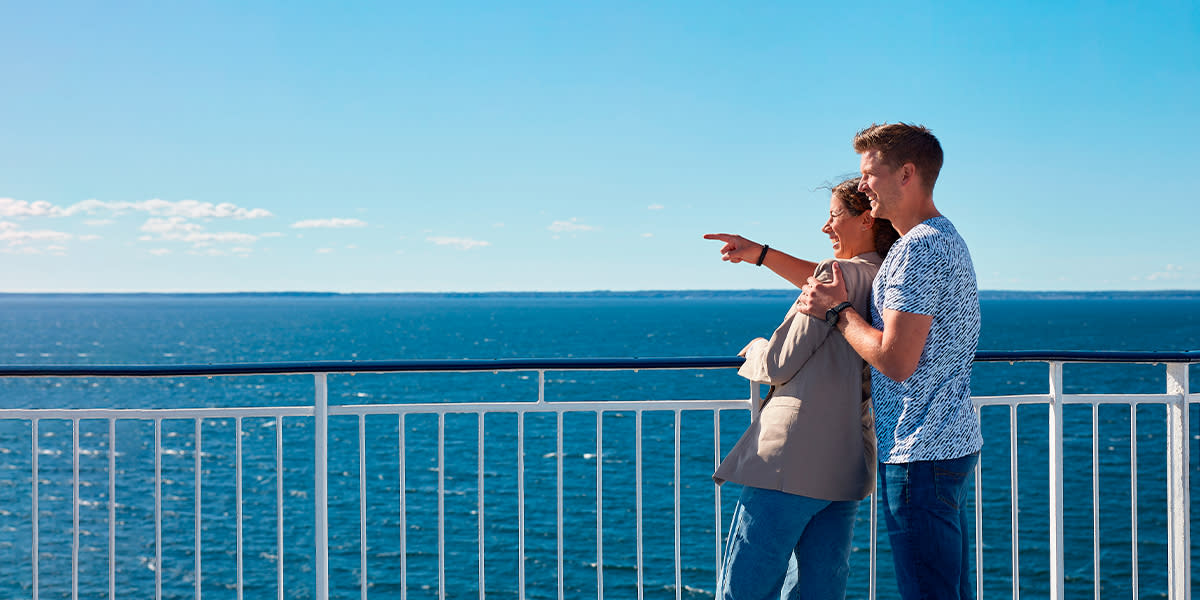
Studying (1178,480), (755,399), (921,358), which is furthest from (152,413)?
(1178,480)

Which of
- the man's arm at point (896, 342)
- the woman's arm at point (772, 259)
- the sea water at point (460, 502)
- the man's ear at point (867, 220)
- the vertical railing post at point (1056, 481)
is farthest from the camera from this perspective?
the sea water at point (460, 502)

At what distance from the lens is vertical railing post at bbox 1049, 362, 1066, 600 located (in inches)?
94.4

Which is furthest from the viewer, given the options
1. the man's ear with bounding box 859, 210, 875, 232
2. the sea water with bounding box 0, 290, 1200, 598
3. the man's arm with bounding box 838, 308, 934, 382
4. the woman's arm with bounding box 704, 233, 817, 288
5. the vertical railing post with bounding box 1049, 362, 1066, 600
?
the sea water with bounding box 0, 290, 1200, 598

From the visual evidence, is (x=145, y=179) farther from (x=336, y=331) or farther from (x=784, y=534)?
(x=784, y=534)

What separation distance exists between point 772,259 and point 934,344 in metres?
0.57

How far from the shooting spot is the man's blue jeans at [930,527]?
1.67 metres

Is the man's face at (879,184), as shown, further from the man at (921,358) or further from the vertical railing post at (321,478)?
the vertical railing post at (321,478)

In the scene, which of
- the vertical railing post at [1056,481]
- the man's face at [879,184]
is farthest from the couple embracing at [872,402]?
the vertical railing post at [1056,481]

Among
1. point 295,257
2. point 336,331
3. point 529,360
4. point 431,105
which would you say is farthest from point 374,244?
point 529,360

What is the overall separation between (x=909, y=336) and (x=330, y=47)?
208 ft

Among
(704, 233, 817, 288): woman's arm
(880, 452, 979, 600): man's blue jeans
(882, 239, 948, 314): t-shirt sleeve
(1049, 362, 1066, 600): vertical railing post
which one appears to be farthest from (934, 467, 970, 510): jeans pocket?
(1049, 362, 1066, 600): vertical railing post

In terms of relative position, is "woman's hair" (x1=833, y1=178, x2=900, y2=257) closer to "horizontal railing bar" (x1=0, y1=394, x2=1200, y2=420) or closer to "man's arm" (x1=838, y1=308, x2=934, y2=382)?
"man's arm" (x1=838, y1=308, x2=934, y2=382)

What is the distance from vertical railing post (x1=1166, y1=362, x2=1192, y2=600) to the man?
1.06m

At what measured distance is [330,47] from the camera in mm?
59906
